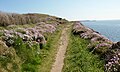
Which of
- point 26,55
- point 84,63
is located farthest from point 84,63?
point 26,55

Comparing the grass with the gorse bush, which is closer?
the grass

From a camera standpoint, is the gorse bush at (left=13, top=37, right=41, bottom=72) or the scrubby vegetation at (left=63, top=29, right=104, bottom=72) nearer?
the scrubby vegetation at (left=63, top=29, right=104, bottom=72)

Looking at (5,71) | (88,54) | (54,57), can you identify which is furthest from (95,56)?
(5,71)

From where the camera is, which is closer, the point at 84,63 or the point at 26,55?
the point at 84,63

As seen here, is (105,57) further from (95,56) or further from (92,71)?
(92,71)

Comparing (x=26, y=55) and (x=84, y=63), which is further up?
(x=26, y=55)

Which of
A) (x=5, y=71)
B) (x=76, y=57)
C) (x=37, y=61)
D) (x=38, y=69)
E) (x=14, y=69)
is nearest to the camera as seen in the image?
(x=5, y=71)

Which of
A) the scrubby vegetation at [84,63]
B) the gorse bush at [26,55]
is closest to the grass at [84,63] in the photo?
the scrubby vegetation at [84,63]

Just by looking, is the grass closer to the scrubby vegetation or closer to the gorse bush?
the scrubby vegetation

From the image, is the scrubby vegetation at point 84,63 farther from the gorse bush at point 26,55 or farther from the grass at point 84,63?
the gorse bush at point 26,55

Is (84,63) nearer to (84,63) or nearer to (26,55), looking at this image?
(84,63)

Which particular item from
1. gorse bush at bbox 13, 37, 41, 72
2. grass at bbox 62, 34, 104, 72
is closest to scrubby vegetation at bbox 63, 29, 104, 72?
grass at bbox 62, 34, 104, 72

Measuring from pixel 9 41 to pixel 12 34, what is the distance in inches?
78.7

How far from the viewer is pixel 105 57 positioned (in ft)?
63.4
